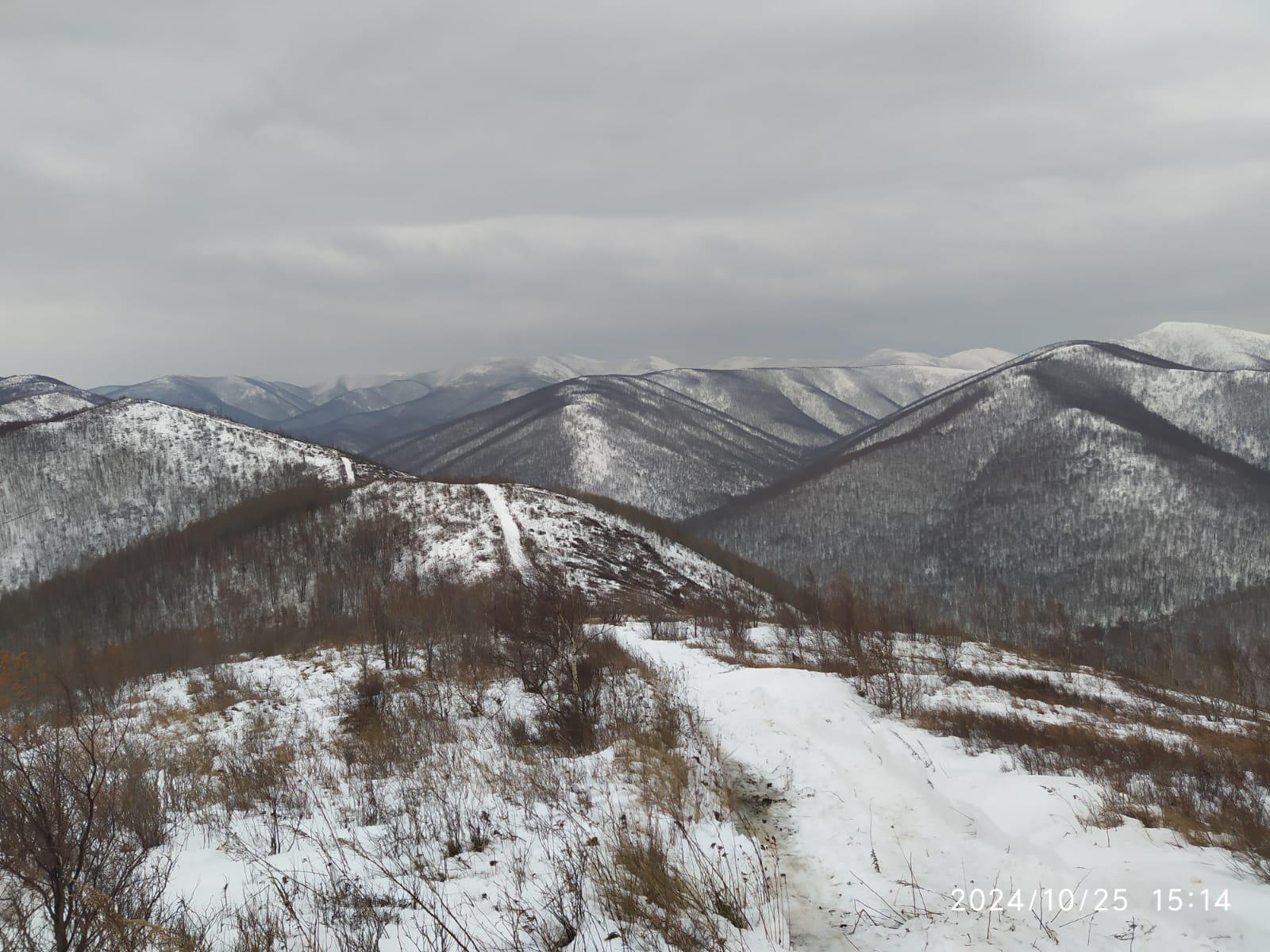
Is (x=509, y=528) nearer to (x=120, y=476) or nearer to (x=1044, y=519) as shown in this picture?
(x=120, y=476)

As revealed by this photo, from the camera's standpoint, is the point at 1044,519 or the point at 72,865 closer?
the point at 72,865

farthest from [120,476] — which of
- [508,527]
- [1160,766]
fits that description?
[1160,766]

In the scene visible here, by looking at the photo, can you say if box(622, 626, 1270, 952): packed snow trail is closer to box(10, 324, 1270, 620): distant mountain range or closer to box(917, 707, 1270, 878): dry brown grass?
box(917, 707, 1270, 878): dry brown grass

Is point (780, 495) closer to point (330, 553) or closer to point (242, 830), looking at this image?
point (330, 553)

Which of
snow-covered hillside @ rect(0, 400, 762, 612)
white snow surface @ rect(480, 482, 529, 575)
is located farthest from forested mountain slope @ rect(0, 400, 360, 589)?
white snow surface @ rect(480, 482, 529, 575)

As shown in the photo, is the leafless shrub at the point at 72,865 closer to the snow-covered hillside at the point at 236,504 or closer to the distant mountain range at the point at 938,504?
the snow-covered hillside at the point at 236,504
